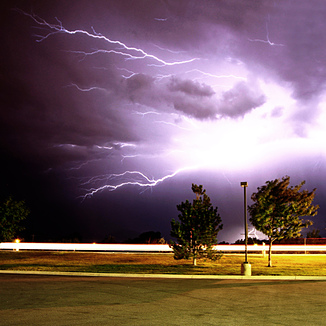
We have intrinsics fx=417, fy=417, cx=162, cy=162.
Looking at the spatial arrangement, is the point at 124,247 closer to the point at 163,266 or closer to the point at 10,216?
the point at 10,216

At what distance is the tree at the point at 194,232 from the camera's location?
23.4 meters

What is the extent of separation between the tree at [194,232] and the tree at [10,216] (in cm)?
1501

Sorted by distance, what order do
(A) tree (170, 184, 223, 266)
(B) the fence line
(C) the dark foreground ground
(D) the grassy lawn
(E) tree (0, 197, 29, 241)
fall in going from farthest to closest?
(B) the fence line, (E) tree (0, 197, 29, 241), (A) tree (170, 184, 223, 266), (D) the grassy lawn, (C) the dark foreground ground

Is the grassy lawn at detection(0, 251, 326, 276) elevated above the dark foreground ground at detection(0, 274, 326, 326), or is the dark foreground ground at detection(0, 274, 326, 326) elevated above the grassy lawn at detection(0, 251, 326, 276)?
the dark foreground ground at detection(0, 274, 326, 326)

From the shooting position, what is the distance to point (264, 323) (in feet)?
25.8

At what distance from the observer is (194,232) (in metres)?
23.5

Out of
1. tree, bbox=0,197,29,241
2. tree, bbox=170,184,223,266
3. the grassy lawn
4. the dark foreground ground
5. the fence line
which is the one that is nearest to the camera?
the dark foreground ground

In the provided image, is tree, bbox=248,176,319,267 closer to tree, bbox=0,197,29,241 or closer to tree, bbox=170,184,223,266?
tree, bbox=170,184,223,266

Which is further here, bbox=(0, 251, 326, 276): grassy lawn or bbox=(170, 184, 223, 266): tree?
bbox=(170, 184, 223, 266): tree

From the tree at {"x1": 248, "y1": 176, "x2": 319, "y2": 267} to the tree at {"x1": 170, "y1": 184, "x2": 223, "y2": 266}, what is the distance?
8.83ft

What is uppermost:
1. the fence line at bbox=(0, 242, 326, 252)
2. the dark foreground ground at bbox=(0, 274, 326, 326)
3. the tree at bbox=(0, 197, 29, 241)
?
the tree at bbox=(0, 197, 29, 241)

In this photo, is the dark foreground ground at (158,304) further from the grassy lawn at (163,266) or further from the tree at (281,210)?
the tree at (281,210)

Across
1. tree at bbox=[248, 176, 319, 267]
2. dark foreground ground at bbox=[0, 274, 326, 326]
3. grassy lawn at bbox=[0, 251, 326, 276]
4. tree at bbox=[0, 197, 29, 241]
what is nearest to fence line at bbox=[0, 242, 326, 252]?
tree at bbox=[0, 197, 29, 241]

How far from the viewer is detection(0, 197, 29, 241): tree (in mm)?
32344
